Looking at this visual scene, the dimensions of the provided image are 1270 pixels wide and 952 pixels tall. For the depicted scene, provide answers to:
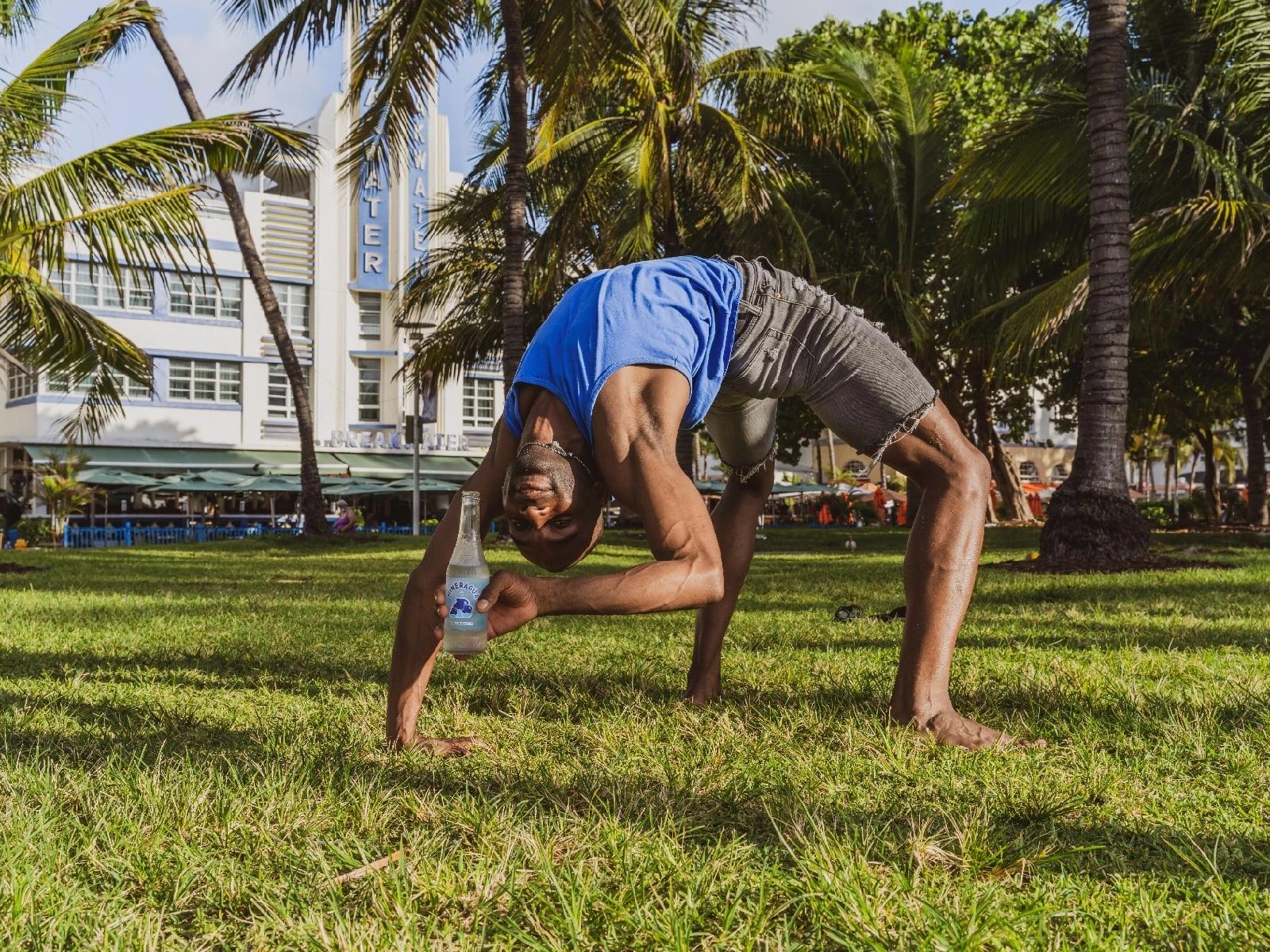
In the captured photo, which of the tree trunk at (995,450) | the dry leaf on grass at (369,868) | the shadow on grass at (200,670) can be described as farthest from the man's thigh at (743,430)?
the tree trunk at (995,450)

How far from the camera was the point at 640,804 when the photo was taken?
8.29 feet

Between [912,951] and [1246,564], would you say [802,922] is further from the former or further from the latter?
[1246,564]

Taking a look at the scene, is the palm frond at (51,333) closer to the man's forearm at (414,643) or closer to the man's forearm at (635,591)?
the man's forearm at (414,643)

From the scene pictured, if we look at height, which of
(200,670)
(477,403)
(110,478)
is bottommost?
(200,670)

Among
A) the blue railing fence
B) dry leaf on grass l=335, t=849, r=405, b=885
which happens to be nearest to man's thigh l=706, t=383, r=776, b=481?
dry leaf on grass l=335, t=849, r=405, b=885

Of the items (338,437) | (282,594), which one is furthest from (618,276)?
(338,437)

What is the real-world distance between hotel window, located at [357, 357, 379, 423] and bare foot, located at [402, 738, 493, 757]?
120ft

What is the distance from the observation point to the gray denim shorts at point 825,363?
322 cm

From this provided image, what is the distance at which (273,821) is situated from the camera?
7.84 feet

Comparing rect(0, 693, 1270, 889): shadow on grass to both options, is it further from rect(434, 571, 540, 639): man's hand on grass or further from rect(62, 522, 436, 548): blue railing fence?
rect(62, 522, 436, 548): blue railing fence

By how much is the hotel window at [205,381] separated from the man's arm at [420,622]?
35268 millimetres

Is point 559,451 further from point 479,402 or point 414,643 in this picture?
point 479,402

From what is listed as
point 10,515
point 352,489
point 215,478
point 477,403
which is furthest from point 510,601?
point 477,403

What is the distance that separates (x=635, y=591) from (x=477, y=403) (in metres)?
39.1
